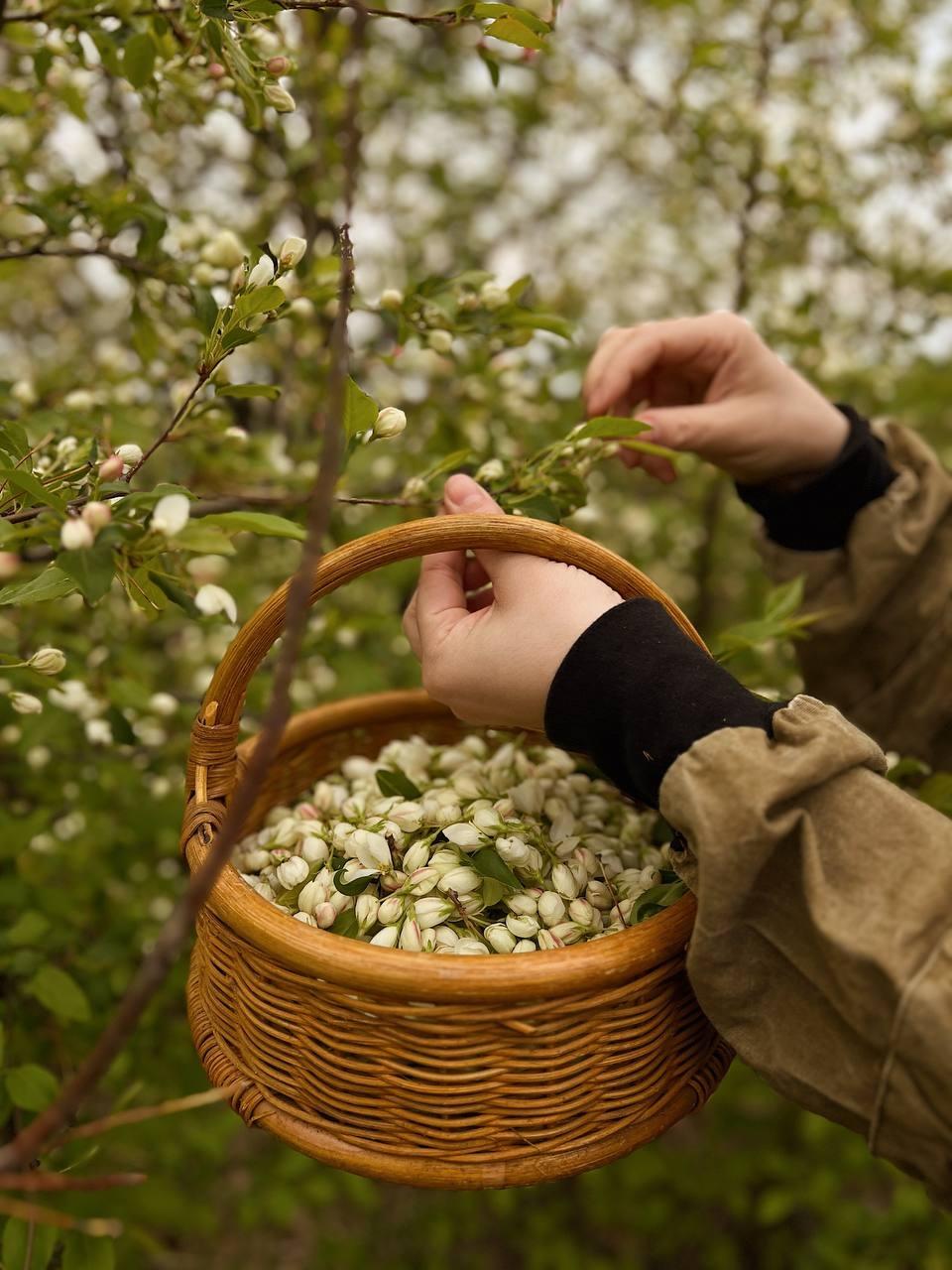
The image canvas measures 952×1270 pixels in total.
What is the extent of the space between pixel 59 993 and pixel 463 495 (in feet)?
2.27

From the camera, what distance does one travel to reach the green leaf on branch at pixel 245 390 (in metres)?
0.89

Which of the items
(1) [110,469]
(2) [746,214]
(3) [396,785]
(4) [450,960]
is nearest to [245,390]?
(1) [110,469]

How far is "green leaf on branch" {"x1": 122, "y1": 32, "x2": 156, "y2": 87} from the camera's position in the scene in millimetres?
923

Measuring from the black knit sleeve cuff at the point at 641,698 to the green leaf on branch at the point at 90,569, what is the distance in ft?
1.19

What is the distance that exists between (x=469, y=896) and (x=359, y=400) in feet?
1.43

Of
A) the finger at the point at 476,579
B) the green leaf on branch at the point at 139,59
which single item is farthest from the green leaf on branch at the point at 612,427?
the green leaf on branch at the point at 139,59

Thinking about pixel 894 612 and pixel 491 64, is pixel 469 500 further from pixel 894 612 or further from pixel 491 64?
pixel 894 612

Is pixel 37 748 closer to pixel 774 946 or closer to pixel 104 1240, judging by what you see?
pixel 104 1240

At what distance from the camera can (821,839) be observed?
0.75 m

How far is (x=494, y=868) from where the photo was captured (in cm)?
90

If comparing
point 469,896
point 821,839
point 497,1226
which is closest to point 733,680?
point 821,839

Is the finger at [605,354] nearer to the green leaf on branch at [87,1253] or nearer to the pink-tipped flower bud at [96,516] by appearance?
the pink-tipped flower bud at [96,516]

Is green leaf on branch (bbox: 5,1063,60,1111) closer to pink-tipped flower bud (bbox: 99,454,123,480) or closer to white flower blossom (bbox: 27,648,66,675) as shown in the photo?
white flower blossom (bbox: 27,648,66,675)

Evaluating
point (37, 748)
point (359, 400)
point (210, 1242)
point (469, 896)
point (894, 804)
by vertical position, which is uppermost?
point (359, 400)
